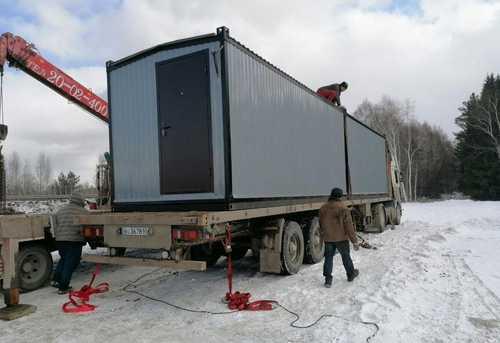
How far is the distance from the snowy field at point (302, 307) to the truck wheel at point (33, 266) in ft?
0.63

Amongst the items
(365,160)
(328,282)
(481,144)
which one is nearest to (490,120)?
(481,144)

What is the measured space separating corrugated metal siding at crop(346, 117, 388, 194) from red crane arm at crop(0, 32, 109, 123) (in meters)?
6.66

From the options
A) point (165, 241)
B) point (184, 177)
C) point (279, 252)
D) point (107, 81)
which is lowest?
point (279, 252)

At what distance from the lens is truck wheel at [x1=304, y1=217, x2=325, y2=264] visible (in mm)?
8047

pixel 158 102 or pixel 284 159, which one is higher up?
pixel 158 102

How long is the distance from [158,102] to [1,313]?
3.52 m

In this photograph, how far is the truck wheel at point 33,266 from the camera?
21.6 ft

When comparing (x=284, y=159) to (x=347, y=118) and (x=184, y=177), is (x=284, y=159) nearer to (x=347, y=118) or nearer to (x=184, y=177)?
(x=184, y=177)

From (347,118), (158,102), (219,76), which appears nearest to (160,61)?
(158,102)

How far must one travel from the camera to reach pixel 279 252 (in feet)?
22.3

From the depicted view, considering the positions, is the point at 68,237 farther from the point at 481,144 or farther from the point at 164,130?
the point at 481,144

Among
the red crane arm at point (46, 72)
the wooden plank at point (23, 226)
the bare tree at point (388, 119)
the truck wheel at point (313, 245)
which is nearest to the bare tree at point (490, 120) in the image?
the bare tree at point (388, 119)

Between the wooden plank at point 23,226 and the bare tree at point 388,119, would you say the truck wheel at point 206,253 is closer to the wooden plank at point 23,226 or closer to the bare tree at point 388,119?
the wooden plank at point 23,226

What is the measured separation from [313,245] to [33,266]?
→ 5.17 meters
